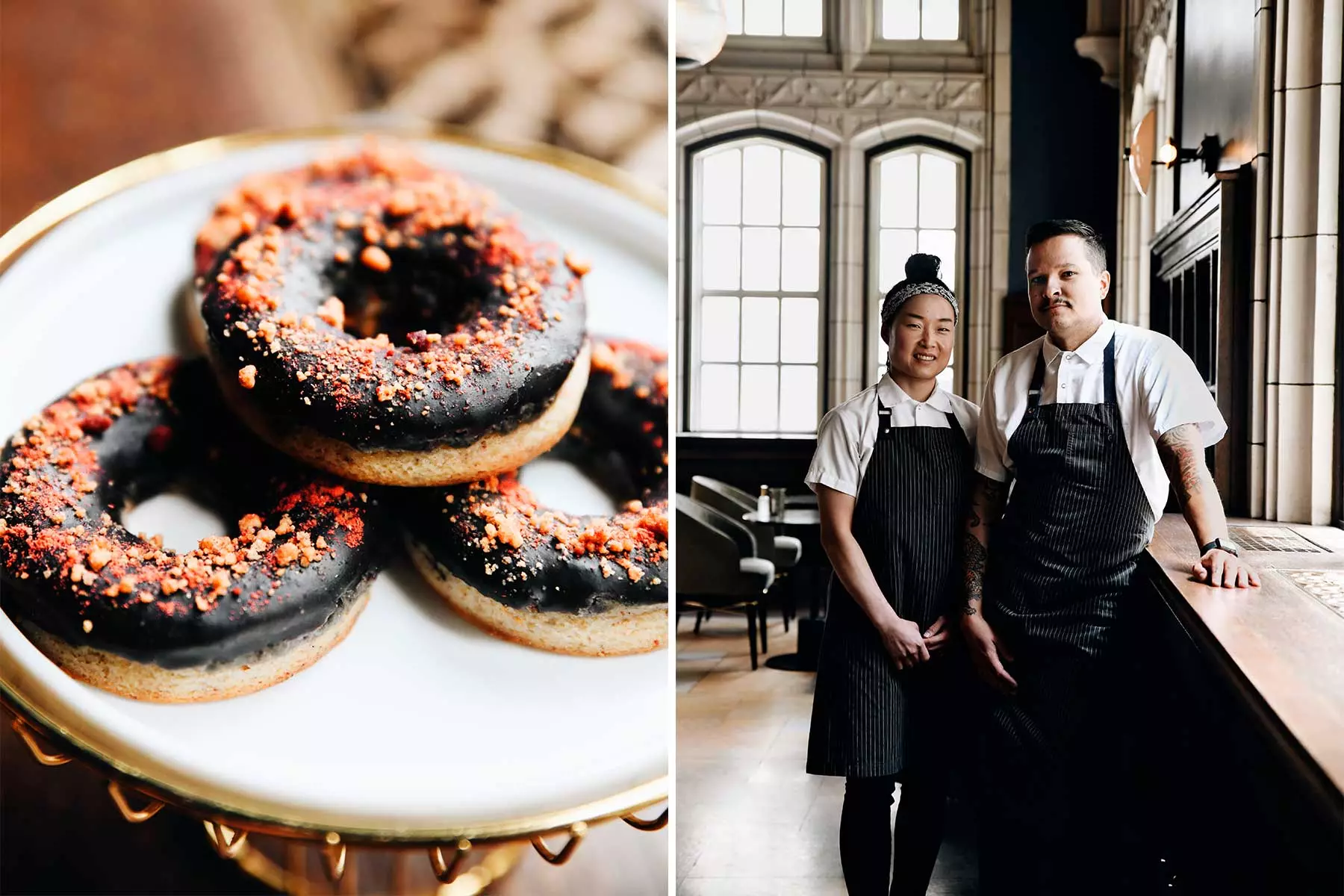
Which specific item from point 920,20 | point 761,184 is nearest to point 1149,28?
point 920,20

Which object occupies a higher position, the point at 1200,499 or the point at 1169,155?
the point at 1169,155

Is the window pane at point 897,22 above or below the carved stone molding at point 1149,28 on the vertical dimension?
above

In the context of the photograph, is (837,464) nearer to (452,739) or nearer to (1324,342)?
(452,739)

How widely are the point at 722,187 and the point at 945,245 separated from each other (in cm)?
155

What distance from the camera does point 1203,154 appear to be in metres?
4.01

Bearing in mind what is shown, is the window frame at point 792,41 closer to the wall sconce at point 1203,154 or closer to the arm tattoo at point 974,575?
the wall sconce at point 1203,154

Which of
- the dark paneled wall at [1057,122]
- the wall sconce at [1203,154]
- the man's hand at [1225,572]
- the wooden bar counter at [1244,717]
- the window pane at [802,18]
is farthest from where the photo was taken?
the window pane at [802,18]

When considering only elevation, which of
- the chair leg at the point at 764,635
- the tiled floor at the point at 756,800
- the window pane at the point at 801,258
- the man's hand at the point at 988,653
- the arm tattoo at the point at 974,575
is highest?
the window pane at the point at 801,258

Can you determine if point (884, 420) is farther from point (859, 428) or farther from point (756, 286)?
point (756, 286)

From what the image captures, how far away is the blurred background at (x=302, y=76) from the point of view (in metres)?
1.59

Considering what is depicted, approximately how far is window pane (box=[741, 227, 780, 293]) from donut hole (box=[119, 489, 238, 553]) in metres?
6.48

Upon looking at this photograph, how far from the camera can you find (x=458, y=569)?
5.23 feet

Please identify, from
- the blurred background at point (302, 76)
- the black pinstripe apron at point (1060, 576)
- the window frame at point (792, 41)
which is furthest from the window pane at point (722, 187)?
the blurred background at point (302, 76)

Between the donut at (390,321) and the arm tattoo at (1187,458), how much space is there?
1.18 meters
